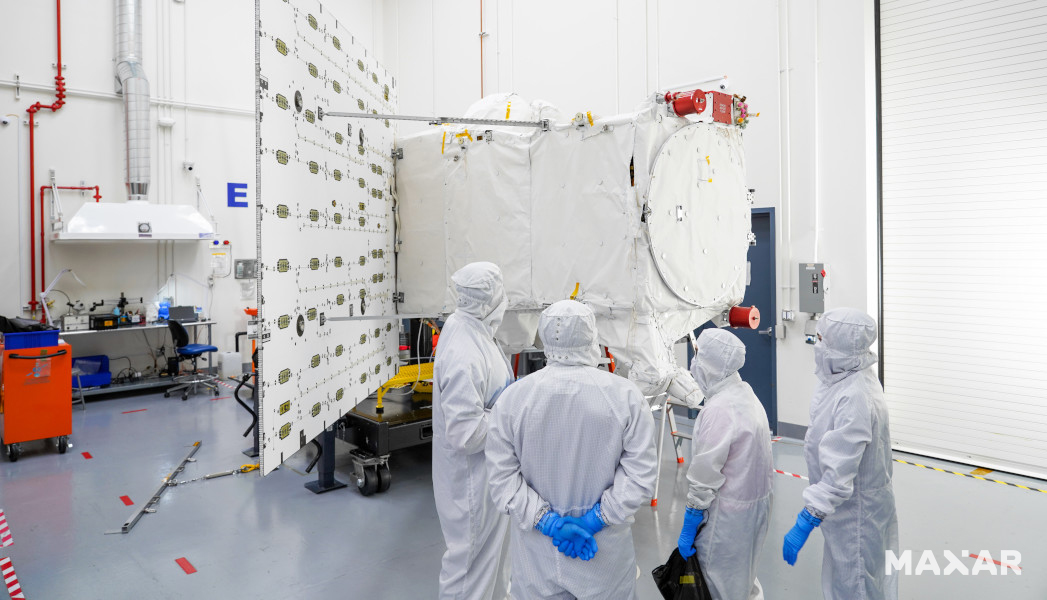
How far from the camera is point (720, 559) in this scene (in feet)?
8.94

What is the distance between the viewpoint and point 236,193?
9.78 meters

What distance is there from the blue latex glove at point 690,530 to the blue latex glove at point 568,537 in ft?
2.31

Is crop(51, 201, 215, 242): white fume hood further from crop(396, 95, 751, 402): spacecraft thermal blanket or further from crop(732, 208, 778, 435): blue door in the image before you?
crop(732, 208, 778, 435): blue door

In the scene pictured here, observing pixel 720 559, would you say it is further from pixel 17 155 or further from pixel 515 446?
pixel 17 155

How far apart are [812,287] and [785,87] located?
1995mm

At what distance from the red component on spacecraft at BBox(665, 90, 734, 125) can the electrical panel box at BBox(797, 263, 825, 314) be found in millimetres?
2438

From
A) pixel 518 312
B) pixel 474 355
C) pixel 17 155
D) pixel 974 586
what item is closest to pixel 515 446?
pixel 474 355

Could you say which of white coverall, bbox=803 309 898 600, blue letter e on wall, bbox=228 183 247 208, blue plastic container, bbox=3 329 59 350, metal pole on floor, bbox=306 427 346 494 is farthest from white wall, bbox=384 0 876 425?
blue plastic container, bbox=3 329 59 350

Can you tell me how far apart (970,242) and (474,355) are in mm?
4963

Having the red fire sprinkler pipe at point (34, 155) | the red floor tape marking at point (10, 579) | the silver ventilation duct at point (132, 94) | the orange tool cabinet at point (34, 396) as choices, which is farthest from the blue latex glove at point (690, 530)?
the red fire sprinkler pipe at point (34, 155)

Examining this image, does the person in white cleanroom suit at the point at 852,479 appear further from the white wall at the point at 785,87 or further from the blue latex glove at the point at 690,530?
the white wall at the point at 785,87

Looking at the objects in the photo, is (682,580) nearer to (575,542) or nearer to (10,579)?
(575,542)

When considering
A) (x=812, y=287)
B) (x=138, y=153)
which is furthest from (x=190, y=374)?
(x=812, y=287)

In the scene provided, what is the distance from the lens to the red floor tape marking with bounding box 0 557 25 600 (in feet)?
11.1
